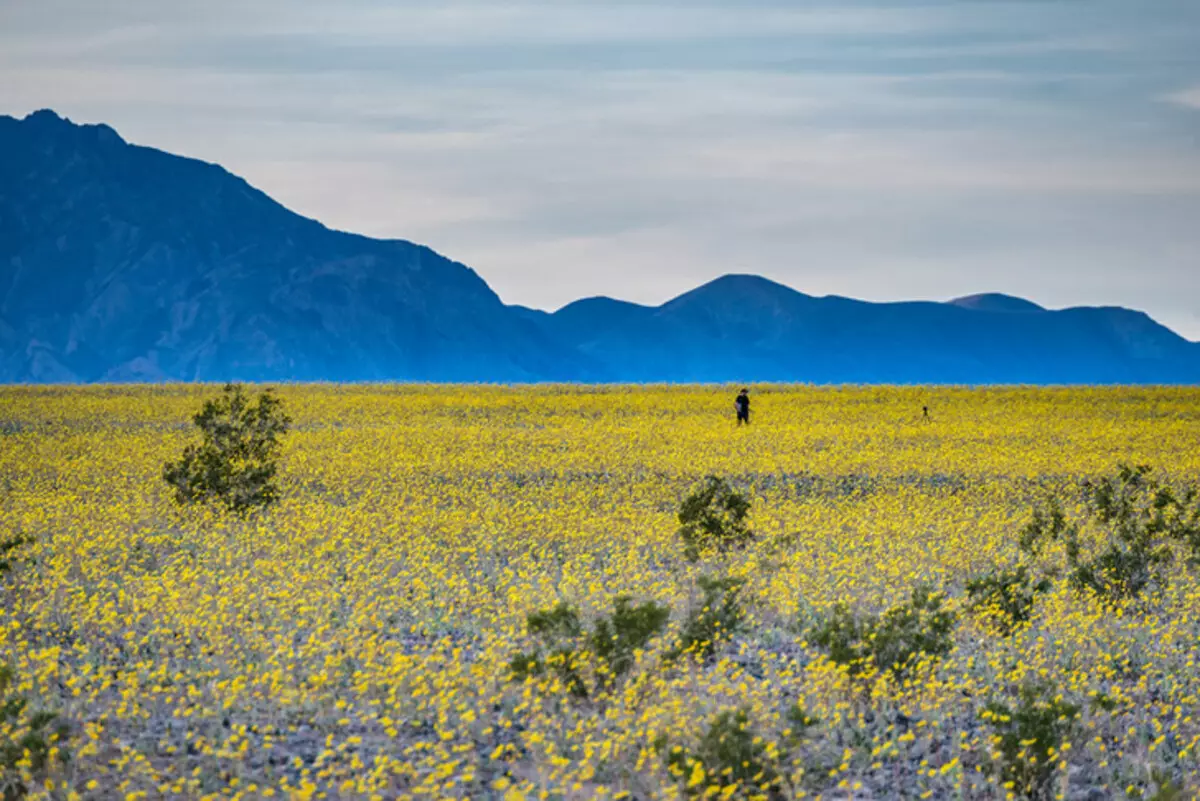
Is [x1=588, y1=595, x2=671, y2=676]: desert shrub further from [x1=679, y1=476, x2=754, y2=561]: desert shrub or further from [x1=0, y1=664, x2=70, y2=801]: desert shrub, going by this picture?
[x1=679, y1=476, x2=754, y2=561]: desert shrub

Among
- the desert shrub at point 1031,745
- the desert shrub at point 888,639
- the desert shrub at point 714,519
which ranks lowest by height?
the desert shrub at point 1031,745

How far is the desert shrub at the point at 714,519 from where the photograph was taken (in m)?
18.4

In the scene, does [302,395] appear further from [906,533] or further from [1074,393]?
[906,533]

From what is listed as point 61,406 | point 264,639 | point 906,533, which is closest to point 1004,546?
point 906,533

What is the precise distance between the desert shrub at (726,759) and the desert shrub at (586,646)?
227 centimetres

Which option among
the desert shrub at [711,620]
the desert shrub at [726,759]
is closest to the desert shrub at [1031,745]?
the desert shrub at [726,759]

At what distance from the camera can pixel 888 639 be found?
11344 millimetres

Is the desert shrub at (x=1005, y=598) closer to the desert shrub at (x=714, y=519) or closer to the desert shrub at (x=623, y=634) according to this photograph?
the desert shrub at (x=623, y=634)

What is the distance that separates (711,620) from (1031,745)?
13.1ft

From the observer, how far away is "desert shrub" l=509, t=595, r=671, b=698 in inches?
420

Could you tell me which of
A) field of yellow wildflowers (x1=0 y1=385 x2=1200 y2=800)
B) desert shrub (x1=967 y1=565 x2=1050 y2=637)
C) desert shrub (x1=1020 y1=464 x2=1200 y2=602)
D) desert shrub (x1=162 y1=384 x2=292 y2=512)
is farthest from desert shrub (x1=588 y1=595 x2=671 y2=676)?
desert shrub (x1=162 y1=384 x2=292 y2=512)

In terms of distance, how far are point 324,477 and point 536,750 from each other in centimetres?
2147

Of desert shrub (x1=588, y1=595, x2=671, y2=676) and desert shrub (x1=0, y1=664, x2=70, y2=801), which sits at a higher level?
desert shrub (x1=588, y1=595, x2=671, y2=676)

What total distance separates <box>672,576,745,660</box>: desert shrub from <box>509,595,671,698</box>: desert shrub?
27.8 inches
